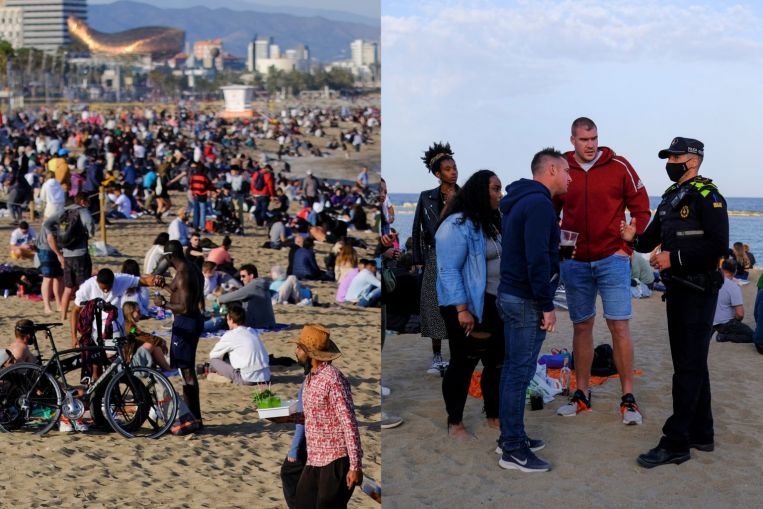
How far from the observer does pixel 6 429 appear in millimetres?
6918

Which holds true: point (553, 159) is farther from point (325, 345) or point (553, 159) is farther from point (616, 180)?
point (325, 345)

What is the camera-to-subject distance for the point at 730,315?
9.49 metres

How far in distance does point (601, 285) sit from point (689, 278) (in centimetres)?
79

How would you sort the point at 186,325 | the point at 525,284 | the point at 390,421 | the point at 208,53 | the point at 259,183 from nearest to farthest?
the point at 525,284 < the point at 390,421 < the point at 186,325 < the point at 259,183 < the point at 208,53

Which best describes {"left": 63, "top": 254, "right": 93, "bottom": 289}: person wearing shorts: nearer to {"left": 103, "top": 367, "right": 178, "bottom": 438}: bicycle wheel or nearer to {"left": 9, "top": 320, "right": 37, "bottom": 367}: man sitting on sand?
{"left": 9, "top": 320, "right": 37, "bottom": 367}: man sitting on sand

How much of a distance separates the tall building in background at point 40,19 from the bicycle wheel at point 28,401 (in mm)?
153733

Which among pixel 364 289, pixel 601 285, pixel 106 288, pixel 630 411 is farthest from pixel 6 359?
pixel 364 289

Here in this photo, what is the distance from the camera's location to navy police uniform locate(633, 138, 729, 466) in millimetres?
5105

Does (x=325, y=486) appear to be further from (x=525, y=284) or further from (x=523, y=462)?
(x=525, y=284)

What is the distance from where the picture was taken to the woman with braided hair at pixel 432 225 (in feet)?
20.9

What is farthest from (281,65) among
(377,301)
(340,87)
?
(377,301)

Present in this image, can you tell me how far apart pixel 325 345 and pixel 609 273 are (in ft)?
6.99

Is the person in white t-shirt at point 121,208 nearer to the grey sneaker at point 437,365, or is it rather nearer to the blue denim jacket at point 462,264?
the grey sneaker at point 437,365

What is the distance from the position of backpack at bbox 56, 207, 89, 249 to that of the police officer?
7.04 m
